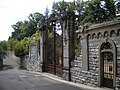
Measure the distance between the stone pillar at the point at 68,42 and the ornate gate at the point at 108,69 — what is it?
4152 mm

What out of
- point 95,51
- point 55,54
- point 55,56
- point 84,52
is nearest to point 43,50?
point 55,54

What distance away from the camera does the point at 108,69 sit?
1356 centimetres

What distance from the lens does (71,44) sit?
703 inches

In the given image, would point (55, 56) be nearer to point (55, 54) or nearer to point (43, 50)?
point (55, 54)

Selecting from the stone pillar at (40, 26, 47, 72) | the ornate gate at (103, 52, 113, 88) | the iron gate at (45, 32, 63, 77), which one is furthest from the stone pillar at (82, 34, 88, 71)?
the stone pillar at (40, 26, 47, 72)

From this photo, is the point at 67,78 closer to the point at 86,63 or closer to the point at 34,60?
the point at 86,63

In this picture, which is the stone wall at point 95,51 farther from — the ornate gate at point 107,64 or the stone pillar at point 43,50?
the stone pillar at point 43,50

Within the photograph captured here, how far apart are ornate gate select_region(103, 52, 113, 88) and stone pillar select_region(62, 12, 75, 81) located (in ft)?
13.6

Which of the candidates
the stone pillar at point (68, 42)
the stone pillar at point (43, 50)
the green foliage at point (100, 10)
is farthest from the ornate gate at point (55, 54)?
the green foliage at point (100, 10)

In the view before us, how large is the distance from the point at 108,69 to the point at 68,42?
16.3 ft

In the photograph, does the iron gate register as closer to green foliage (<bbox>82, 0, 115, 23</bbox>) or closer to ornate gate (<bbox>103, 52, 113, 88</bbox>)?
ornate gate (<bbox>103, 52, 113, 88</bbox>)

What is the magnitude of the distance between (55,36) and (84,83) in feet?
24.7

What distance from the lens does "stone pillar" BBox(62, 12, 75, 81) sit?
699 inches

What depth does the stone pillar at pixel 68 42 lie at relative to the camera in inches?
699
